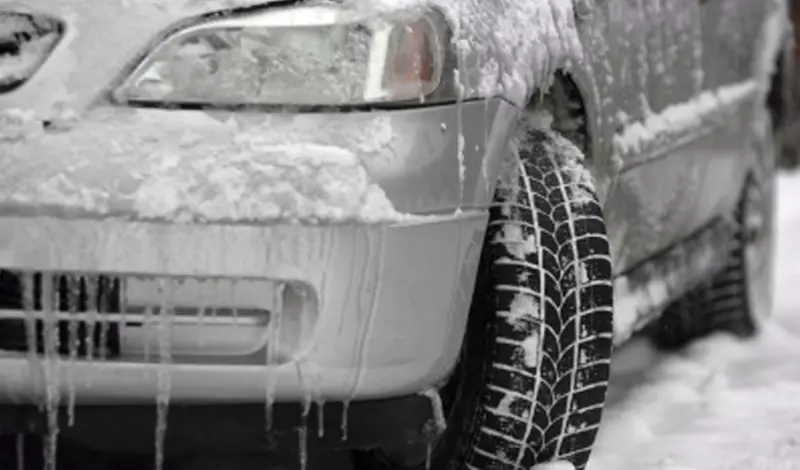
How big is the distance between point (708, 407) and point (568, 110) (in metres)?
1.34

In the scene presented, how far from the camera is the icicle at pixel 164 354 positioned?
2.31 meters

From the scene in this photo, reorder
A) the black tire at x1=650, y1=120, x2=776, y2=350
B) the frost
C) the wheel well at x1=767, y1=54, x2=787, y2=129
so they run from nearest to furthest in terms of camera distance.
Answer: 1. the frost
2. the black tire at x1=650, y1=120, x2=776, y2=350
3. the wheel well at x1=767, y1=54, x2=787, y2=129

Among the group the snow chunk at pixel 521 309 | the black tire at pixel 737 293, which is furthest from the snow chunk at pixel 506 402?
the black tire at pixel 737 293

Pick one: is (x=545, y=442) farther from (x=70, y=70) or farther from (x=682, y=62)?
(x=682, y=62)

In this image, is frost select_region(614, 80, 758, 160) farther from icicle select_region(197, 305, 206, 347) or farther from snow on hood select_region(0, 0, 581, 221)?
icicle select_region(197, 305, 206, 347)

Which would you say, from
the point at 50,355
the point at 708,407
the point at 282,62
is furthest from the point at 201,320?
the point at 708,407

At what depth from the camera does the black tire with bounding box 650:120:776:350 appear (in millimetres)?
4898

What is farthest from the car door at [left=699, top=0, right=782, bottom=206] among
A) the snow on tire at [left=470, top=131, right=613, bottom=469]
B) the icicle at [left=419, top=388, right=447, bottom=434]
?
the icicle at [left=419, top=388, right=447, bottom=434]

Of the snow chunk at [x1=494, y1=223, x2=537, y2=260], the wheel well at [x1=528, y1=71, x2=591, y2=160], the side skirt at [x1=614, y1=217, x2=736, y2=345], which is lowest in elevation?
the side skirt at [x1=614, y1=217, x2=736, y2=345]

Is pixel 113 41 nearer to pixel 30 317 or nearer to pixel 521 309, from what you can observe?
pixel 30 317

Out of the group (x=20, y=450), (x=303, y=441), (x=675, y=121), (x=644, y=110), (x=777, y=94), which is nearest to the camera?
(x=303, y=441)

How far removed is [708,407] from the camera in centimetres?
397

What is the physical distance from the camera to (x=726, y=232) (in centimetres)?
460

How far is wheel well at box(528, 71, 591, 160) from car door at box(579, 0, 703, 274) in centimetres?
7
